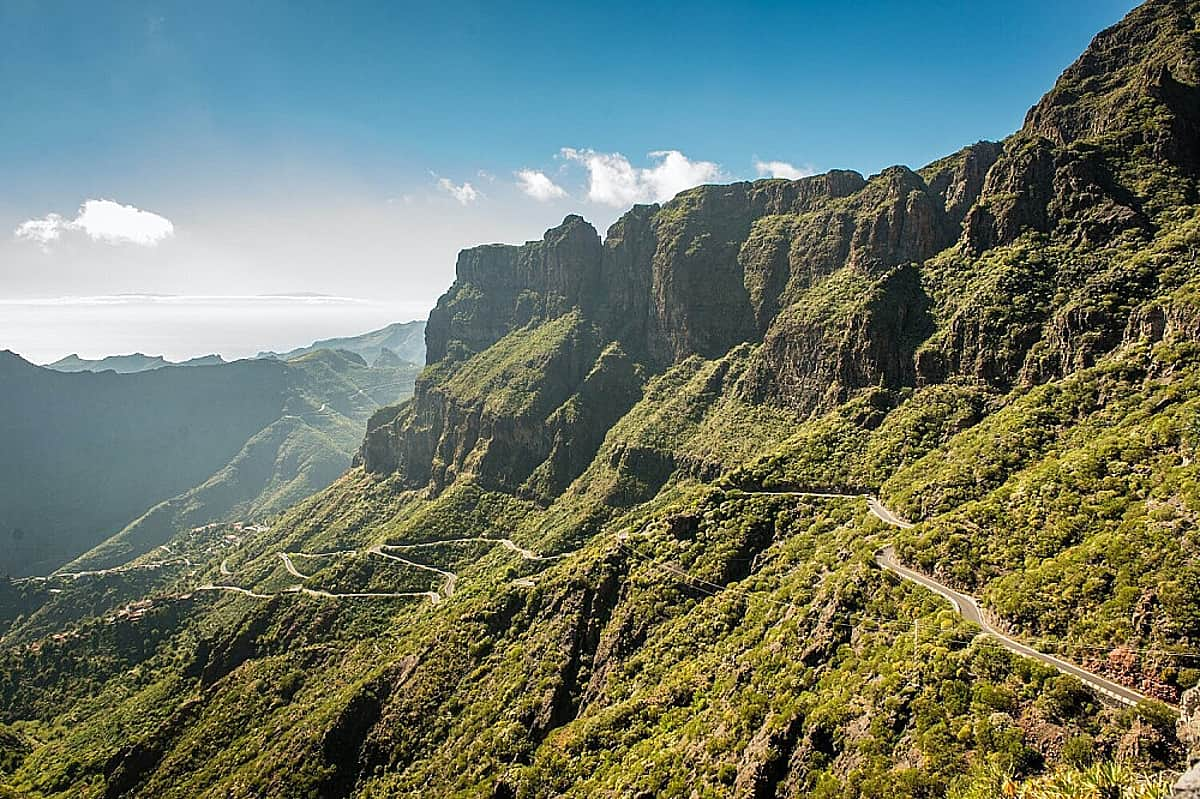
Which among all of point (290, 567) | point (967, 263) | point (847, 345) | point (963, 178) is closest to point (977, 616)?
point (847, 345)

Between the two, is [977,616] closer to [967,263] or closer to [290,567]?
[967,263]

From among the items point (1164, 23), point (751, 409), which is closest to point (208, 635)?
point (751, 409)

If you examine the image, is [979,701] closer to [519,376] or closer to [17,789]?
[17,789]

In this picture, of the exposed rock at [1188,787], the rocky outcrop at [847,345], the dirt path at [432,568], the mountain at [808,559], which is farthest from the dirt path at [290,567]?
the exposed rock at [1188,787]

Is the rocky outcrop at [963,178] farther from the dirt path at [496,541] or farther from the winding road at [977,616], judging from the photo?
the dirt path at [496,541]

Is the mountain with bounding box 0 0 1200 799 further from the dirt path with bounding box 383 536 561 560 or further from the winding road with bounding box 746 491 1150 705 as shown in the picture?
the dirt path with bounding box 383 536 561 560

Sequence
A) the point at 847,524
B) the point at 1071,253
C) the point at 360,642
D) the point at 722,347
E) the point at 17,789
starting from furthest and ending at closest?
1. the point at 722,347
2. the point at 360,642
3. the point at 17,789
4. the point at 1071,253
5. the point at 847,524
